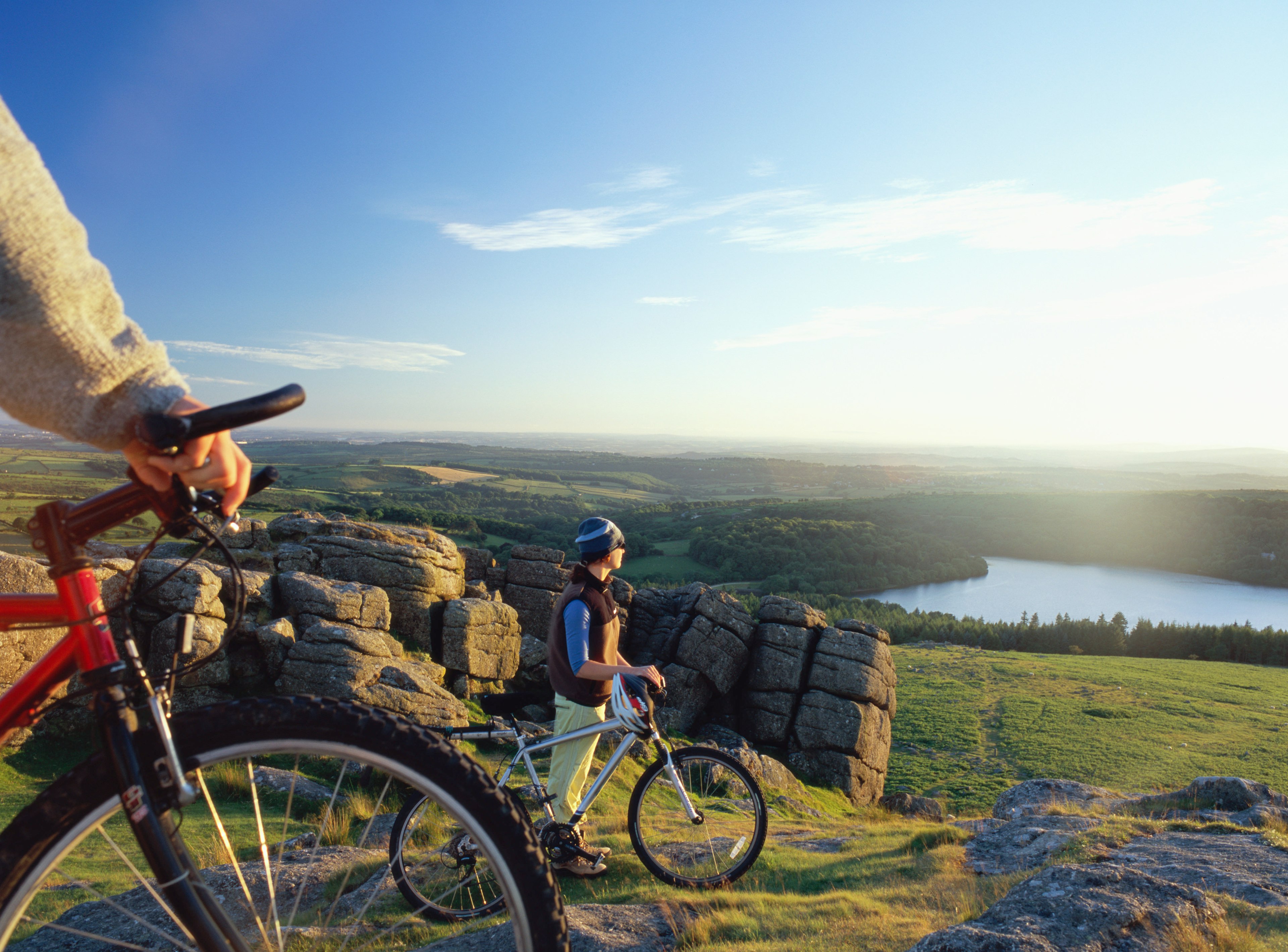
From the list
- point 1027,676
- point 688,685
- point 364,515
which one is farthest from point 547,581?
point 1027,676

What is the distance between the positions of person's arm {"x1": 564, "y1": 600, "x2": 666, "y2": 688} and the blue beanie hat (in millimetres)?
442

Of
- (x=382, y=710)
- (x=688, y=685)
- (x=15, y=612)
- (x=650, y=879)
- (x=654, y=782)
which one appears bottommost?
(x=688, y=685)

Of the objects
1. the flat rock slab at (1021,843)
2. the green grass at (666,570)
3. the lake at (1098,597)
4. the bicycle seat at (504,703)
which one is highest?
the bicycle seat at (504,703)

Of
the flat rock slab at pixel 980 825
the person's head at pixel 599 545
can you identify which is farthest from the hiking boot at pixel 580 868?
the flat rock slab at pixel 980 825

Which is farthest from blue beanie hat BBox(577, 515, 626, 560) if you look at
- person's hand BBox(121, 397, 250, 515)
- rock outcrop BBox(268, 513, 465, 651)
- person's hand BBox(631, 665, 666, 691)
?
rock outcrop BBox(268, 513, 465, 651)

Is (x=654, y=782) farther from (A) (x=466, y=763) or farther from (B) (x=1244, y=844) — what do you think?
(B) (x=1244, y=844)

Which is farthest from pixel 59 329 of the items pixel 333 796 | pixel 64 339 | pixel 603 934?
pixel 603 934

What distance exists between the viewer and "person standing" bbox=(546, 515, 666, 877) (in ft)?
17.5

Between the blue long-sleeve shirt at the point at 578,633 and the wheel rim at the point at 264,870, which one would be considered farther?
the blue long-sleeve shirt at the point at 578,633

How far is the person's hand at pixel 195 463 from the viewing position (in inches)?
67.4

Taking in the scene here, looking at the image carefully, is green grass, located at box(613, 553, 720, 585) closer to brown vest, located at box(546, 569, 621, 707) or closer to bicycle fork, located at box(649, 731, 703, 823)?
brown vest, located at box(546, 569, 621, 707)

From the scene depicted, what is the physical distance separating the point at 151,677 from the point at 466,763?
2.98 feet

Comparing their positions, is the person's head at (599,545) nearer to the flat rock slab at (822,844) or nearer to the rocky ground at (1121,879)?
the rocky ground at (1121,879)

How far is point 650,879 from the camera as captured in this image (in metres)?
5.42
